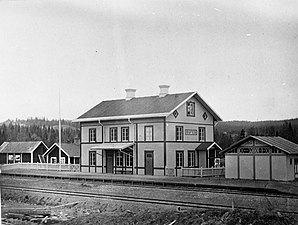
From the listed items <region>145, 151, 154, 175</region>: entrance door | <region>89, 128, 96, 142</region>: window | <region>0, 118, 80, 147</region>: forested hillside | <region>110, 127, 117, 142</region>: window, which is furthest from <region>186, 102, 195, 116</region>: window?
<region>0, 118, 80, 147</region>: forested hillside

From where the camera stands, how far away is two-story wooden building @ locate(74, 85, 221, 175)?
3475mm

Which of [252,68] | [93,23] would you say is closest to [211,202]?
[252,68]

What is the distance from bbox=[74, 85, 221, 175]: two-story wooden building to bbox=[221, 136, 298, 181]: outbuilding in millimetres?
183

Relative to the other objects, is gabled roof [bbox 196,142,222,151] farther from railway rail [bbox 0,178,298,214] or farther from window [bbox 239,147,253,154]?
railway rail [bbox 0,178,298,214]

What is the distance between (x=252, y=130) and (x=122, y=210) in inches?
55.1

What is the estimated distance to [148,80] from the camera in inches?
148

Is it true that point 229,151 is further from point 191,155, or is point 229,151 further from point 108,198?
point 108,198

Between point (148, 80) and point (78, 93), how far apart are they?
88cm

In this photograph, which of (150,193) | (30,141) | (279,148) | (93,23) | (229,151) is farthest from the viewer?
(30,141)

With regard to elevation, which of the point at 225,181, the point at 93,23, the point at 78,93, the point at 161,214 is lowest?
the point at 161,214

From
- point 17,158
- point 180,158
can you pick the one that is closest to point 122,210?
point 180,158

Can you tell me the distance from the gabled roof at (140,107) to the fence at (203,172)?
0.38 metres

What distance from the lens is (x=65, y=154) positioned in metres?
4.37

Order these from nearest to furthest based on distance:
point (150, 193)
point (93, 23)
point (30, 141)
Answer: point (150, 193) → point (93, 23) → point (30, 141)
